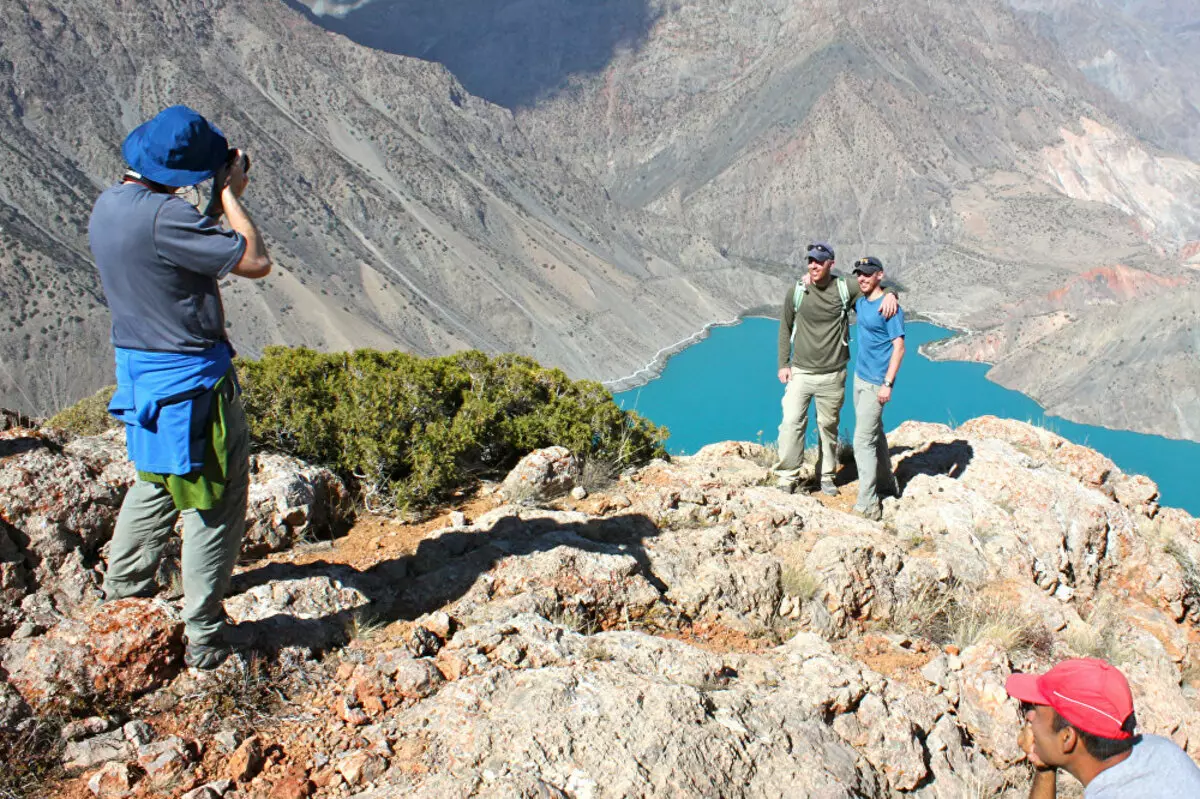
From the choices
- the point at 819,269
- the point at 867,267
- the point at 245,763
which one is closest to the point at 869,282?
the point at 867,267

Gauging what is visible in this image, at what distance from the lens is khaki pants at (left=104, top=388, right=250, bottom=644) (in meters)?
2.73

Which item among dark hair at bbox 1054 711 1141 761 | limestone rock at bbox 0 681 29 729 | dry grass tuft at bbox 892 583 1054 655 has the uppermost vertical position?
dry grass tuft at bbox 892 583 1054 655

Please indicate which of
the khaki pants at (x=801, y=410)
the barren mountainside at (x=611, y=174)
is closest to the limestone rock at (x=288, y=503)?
the khaki pants at (x=801, y=410)

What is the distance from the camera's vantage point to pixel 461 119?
74.8 m

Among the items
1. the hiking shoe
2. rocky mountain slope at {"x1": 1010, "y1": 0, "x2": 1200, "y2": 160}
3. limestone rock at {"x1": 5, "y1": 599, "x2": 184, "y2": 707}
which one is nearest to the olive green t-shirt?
the hiking shoe

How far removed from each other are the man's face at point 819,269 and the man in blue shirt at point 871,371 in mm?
204

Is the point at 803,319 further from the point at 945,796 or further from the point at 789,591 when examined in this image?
the point at 945,796

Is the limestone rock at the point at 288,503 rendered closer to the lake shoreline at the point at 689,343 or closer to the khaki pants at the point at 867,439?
the khaki pants at the point at 867,439

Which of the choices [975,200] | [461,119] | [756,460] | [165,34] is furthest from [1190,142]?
[756,460]

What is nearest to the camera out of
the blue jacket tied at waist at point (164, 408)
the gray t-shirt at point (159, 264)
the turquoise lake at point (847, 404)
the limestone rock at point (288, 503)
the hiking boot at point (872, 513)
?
the gray t-shirt at point (159, 264)

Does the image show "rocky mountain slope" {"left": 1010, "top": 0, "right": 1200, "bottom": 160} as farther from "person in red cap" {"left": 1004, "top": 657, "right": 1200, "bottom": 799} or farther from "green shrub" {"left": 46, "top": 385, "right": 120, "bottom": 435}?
"person in red cap" {"left": 1004, "top": 657, "right": 1200, "bottom": 799}

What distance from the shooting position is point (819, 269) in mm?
5309

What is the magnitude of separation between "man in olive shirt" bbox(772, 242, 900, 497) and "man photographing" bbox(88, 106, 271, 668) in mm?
3502

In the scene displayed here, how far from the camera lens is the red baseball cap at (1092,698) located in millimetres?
2328
